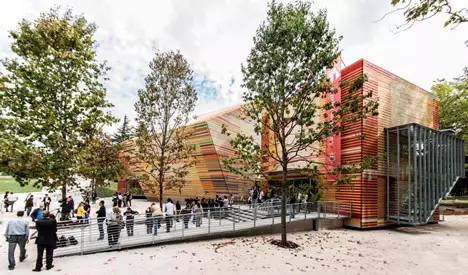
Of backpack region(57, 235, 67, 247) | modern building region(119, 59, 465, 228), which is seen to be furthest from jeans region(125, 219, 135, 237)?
modern building region(119, 59, 465, 228)

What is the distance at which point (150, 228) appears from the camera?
10758 mm

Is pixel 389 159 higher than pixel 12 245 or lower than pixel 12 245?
higher

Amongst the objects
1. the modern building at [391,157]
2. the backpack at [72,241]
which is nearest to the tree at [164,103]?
the modern building at [391,157]

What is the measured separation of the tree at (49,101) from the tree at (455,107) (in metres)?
28.4

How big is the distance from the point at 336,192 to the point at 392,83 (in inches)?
302

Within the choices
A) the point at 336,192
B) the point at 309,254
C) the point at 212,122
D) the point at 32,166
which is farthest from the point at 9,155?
the point at 336,192

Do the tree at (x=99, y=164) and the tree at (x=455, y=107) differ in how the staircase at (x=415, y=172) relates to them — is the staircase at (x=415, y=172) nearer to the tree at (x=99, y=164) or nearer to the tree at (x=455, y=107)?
the tree at (x=455, y=107)

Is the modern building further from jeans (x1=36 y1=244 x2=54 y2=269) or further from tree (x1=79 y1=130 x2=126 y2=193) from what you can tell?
jeans (x1=36 y1=244 x2=54 y2=269)

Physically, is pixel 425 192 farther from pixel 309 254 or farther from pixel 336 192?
pixel 309 254

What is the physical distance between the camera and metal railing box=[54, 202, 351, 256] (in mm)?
9061

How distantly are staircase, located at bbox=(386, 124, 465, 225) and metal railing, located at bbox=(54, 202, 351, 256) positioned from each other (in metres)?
3.02

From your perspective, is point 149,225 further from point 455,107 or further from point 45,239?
point 455,107

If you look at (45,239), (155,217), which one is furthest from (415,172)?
Result: (45,239)

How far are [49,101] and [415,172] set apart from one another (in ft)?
56.8
